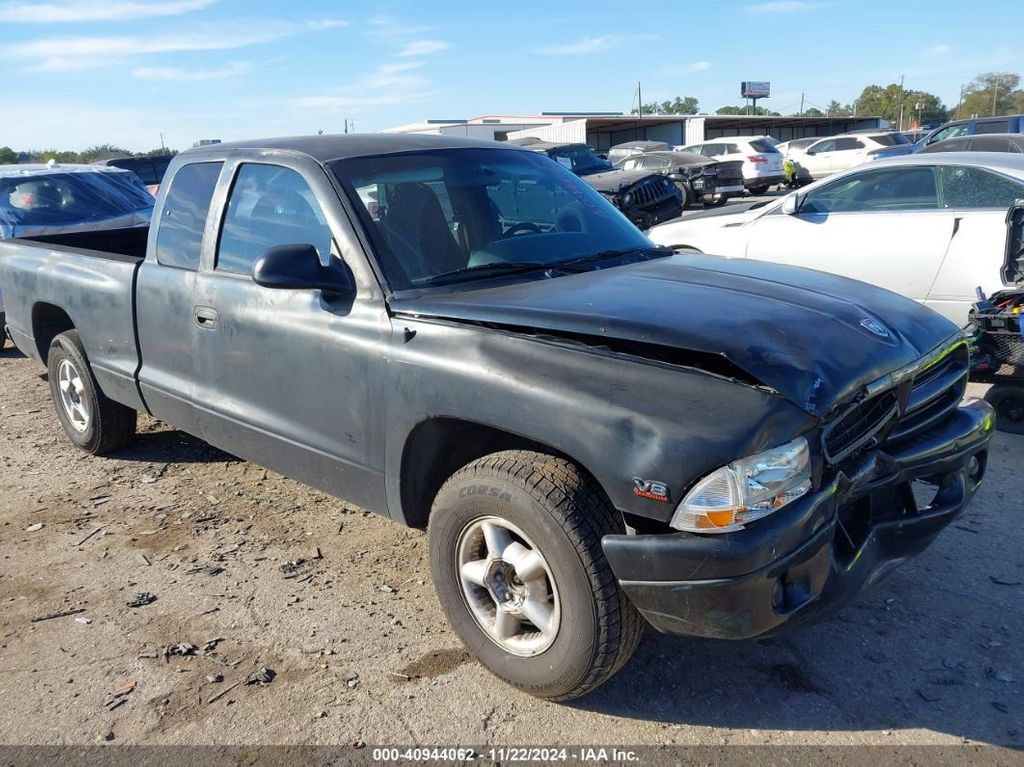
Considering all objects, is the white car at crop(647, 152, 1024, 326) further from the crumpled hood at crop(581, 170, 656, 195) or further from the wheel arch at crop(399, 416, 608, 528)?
the crumpled hood at crop(581, 170, 656, 195)

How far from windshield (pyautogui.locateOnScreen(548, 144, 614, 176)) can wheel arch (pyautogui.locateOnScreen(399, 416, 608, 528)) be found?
16870mm

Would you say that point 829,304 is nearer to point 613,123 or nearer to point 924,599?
point 924,599

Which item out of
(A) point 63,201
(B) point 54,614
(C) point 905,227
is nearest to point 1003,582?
(C) point 905,227

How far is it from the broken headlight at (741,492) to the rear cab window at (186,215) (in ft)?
9.01

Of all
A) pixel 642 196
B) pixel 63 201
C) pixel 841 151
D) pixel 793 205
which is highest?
pixel 841 151

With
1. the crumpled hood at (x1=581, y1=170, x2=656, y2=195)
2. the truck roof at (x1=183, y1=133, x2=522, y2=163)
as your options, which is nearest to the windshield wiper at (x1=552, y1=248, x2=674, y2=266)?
the truck roof at (x1=183, y1=133, x2=522, y2=163)

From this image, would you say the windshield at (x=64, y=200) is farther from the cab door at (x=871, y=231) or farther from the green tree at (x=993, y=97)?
the green tree at (x=993, y=97)

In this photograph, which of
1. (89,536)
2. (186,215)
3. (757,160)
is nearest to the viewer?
(186,215)

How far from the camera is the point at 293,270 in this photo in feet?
10.00

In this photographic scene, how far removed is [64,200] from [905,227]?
28.1 feet

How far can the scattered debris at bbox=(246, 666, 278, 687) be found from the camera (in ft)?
9.94

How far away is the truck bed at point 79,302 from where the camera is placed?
4.52 metres

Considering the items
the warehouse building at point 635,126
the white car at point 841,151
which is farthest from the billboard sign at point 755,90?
the white car at point 841,151

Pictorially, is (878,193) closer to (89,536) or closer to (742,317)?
(742,317)
